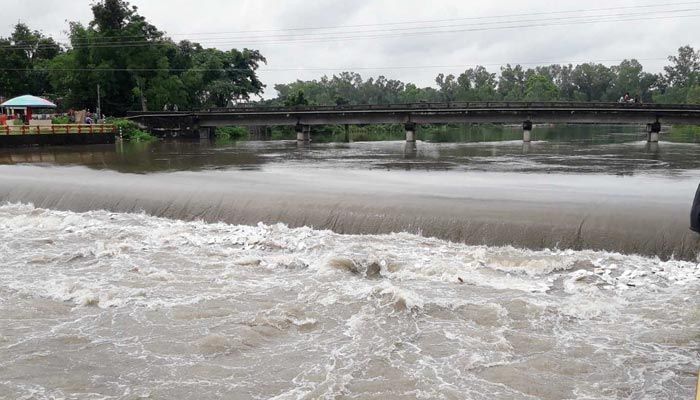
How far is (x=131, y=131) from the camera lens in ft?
173

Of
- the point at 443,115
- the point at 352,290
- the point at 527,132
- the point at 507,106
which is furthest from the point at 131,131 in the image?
Answer: the point at 352,290

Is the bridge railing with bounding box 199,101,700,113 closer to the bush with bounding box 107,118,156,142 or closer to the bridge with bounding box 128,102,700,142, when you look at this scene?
the bridge with bounding box 128,102,700,142

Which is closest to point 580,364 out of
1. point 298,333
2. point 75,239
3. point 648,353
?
point 648,353

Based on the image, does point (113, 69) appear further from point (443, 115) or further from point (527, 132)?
point (527, 132)

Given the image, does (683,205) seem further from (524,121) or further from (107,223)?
(524,121)

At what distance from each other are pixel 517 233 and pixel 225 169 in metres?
15.2

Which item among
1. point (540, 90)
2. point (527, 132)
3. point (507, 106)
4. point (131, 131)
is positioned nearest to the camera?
point (507, 106)

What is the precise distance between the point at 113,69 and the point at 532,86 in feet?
381

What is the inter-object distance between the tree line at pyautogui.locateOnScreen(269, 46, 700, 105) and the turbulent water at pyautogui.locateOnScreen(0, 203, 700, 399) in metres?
118

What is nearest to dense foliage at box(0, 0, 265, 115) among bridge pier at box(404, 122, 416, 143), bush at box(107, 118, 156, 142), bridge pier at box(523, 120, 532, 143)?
bush at box(107, 118, 156, 142)

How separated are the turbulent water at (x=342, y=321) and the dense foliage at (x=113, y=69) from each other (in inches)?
2021

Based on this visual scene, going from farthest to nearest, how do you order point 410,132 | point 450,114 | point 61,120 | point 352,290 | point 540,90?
point 540,90 → point 61,120 → point 410,132 → point 450,114 → point 352,290

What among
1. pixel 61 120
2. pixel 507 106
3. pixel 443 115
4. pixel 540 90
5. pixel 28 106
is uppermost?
pixel 540 90

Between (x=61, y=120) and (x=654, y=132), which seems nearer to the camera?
(x=654, y=132)
